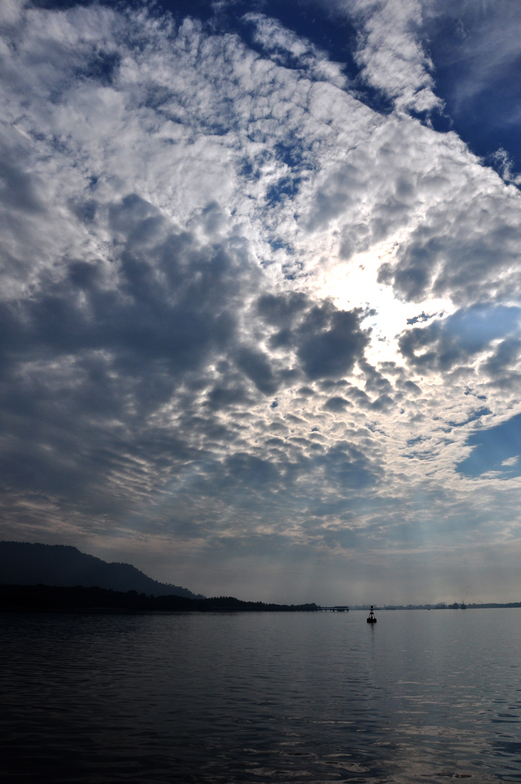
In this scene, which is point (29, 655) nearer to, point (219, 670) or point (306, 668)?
point (219, 670)

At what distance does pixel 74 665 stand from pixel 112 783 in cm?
3199

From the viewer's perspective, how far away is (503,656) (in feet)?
200

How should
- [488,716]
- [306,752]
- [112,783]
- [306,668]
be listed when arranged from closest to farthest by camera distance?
[112,783], [306,752], [488,716], [306,668]

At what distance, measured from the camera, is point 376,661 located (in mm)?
54531

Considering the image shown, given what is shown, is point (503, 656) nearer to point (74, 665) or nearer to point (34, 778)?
point (74, 665)

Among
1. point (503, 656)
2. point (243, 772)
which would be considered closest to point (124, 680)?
point (243, 772)

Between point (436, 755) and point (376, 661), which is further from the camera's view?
point (376, 661)

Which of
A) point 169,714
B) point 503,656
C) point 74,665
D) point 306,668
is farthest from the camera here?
point 503,656

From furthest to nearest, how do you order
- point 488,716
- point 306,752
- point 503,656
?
point 503,656
point 488,716
point 306,752

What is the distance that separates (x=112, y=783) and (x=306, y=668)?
35775 mm

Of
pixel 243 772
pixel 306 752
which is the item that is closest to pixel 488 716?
pixel 306 752

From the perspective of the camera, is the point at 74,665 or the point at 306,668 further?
the point at 306,668

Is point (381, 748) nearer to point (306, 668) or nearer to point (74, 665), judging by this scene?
point (306, 668)

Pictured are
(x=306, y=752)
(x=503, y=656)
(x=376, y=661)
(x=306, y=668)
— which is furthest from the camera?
(x=503, y=656)
